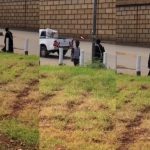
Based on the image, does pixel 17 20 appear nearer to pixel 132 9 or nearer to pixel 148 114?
pixel 132 9

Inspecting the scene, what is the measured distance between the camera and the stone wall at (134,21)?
144 inches

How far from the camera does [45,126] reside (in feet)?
13.8

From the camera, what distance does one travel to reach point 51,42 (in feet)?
12.4

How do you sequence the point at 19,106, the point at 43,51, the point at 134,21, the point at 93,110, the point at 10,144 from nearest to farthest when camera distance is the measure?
the point at 134,21, the point at 43,51, the point at 93,110, the point at 10,144, the point at 19,106

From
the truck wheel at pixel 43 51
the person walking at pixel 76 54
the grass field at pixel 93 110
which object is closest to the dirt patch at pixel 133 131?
the grass field at pixel 93 110

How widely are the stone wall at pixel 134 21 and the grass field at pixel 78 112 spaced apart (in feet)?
1.40

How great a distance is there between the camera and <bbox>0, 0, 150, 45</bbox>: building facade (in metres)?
3.67

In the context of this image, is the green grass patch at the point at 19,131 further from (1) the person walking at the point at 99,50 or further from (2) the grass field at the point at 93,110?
(1) the person walking at the point at 99,50

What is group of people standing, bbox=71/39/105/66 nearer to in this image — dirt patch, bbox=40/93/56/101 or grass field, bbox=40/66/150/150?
grass field, bbox=40/66/150/150

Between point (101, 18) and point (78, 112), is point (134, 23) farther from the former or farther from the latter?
point (78, 112)

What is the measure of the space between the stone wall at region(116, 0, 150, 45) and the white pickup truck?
443 mm

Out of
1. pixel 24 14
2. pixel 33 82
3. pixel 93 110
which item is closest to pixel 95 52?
pixel 93 110

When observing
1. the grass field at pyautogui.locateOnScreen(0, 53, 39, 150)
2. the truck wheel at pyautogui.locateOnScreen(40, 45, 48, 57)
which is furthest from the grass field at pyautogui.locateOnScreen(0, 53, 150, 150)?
the truck wheel at pyautogui.locateOnScreen(40, 45, 48, 57)

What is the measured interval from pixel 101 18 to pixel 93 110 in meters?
0.93
